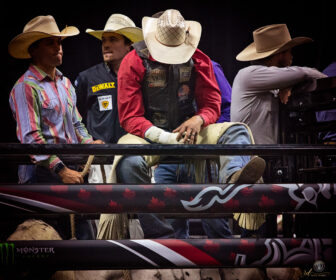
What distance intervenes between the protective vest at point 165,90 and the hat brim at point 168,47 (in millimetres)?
56

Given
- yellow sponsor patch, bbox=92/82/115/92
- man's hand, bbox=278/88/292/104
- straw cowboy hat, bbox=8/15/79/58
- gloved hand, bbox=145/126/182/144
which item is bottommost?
gloved hand, bbox=145/126/182/144

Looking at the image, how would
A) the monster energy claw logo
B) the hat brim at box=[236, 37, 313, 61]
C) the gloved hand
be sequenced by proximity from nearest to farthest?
the monster energy claw logo → the gloved hand → the hat brim at box=[236, 37, 313, 61]

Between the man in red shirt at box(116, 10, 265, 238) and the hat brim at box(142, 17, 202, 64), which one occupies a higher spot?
the hat brim at box(142, 17, 202, 64)

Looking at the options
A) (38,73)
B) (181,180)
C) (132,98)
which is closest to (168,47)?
(132,98)

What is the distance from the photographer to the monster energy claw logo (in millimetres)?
1570

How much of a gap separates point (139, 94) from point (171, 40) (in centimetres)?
34

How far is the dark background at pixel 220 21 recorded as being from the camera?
445 centimetres

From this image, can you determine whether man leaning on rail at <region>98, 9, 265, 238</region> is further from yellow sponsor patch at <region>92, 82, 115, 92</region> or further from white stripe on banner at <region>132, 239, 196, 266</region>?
yellow sponsor patch at <region>92, 82, 115, 92</region>

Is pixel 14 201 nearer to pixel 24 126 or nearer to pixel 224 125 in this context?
pixel 24 126

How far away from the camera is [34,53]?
2.74m

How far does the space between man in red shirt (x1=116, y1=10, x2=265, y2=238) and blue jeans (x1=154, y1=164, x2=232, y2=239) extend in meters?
0.20

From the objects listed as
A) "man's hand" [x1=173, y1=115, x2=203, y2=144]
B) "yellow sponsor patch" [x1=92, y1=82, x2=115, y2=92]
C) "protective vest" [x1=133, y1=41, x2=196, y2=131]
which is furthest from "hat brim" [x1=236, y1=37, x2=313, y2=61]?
"man's hand" [x1=173, y1=115, x2=203, y2=144]

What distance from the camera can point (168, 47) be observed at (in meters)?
2.33

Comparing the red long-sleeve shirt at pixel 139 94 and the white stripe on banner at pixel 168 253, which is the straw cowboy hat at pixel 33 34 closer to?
the red long-sleeve shirt at pixel 139 94
